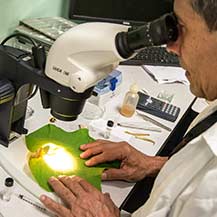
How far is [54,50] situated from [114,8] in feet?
3.29

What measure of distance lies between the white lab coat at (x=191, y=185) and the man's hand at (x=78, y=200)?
13 cm

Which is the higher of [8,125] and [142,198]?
[8,125]

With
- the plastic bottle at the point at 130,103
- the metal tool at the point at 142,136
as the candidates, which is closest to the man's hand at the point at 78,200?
the metal tool at the point at 142,136

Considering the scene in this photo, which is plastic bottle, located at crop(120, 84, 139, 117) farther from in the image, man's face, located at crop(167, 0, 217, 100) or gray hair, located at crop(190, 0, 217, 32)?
gray hair, located at crop(190, 0, 217, 32)

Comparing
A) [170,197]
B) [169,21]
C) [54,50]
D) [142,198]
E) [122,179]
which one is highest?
[169,21]

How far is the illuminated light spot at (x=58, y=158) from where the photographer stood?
1.50m

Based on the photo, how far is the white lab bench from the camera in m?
1.36

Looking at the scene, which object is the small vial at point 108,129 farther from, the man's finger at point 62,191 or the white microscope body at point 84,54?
the white microscope body at point 84,54

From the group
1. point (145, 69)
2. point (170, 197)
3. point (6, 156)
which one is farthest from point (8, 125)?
point (145, 69)

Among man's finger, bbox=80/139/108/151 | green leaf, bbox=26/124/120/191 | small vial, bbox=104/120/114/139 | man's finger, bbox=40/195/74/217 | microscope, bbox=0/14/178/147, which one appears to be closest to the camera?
microscope, bbox=0/14/178/147

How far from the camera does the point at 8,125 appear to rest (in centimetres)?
153

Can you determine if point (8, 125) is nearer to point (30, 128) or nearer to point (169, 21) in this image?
point (30, 128)

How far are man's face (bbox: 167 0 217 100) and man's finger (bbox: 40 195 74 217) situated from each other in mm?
480

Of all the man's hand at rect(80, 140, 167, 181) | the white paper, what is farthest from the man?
the white paper
